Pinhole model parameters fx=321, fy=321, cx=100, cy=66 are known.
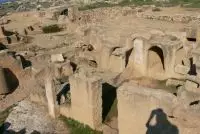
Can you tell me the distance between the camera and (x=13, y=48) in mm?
22906

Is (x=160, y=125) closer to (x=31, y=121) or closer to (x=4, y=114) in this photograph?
(x=31, y=121)

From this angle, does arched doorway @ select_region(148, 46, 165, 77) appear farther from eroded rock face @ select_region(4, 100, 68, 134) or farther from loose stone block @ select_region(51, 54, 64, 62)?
eroded rock face @ select_region(4, 100, 68, 134)

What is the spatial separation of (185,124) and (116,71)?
26.8 feet

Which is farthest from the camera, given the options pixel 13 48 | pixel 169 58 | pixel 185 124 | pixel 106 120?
pixel 13 48

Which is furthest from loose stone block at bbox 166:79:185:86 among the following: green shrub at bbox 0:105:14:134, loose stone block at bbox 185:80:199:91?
green shrub at bbox 0:105:14:134

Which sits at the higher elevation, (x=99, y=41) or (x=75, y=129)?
(x=99, y=41)

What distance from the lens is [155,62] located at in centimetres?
1734

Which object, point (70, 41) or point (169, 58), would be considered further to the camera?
point (70, 41)

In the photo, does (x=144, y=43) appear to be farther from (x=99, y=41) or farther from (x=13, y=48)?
(x=13, y=48)

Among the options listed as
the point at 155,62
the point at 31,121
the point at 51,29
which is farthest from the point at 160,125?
the point at 51,29

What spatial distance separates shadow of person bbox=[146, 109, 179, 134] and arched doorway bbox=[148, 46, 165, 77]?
735 cm

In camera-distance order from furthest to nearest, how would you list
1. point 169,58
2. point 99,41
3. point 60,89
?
point 99,41 → point 169,58 → point 60,89

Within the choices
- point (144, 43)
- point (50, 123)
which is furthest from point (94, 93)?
point (144, 43)

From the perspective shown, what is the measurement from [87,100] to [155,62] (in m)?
6.21
